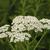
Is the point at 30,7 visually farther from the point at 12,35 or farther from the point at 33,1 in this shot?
the point at 12,35

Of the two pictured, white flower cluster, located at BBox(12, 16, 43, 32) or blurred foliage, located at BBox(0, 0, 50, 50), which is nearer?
white flower cluster, located at BBox(12, 16, 43, 32)

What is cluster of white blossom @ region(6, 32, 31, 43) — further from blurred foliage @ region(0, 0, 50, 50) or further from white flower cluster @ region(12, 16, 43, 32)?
blurred foliage @ region(0, 0, 50, 50)

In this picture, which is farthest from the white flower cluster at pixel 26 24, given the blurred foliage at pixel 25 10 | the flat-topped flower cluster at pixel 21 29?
the blurred foliage at pixel 25 10

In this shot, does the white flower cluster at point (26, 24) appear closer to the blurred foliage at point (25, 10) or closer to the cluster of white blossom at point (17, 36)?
the cluster of white blossom at point (17, 36)

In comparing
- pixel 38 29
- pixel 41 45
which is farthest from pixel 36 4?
pixel 38 29

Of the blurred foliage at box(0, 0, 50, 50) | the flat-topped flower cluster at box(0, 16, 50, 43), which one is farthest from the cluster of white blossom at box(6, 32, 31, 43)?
the blurred foliage at box(0, 0, 50, 50)

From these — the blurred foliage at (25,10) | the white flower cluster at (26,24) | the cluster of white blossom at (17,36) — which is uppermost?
the blurred foliage at (25,10)

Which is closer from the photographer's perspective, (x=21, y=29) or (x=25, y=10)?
(x=21, y=29)

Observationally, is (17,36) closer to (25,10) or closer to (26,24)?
(26,24)

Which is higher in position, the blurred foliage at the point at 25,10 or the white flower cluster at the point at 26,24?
the blurred foliage at the point at 25,10

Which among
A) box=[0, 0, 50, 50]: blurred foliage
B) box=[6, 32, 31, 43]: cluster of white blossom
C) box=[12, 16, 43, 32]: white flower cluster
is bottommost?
box=[6, 32, 31, 43]: cluster of white blossom

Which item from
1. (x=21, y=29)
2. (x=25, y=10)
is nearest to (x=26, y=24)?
(x=21, y=29)
